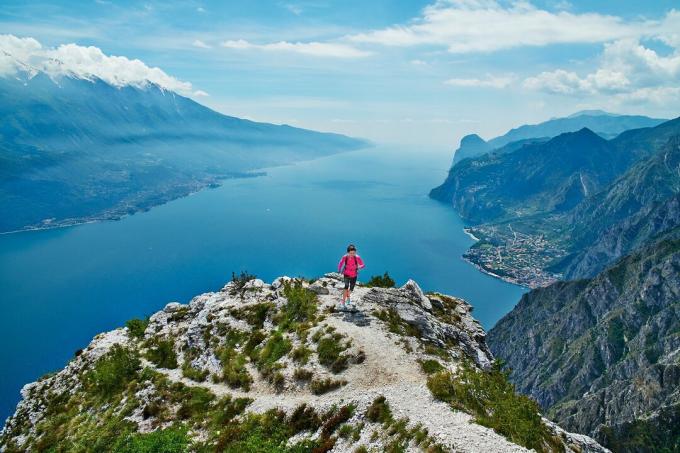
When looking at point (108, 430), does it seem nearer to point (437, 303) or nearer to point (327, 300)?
point (327, 300)

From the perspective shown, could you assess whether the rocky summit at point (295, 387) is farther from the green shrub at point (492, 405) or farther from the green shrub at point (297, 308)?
the green shrub at point (297, 308)

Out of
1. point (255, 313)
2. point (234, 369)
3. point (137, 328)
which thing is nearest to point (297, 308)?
point (255, 313)

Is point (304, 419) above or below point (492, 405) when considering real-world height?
below

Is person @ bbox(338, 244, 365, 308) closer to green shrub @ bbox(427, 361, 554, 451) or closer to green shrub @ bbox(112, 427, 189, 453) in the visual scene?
green shrub @ bbox(427, 361, 554, 451)

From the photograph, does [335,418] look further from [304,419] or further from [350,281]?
[350,281]

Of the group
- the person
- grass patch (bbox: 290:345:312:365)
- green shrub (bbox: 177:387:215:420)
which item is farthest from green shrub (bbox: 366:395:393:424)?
green shrub (bbox: 177:387:215:420)

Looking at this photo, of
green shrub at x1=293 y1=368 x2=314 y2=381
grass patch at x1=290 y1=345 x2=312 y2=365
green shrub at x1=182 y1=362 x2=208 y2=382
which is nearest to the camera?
green shrub at x1=293 y1=368 x2=314 y2=381

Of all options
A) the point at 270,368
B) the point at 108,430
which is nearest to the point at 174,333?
the point at 108,430
